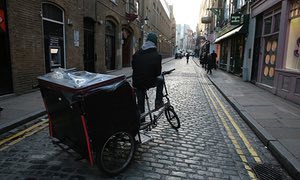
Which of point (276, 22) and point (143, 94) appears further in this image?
point (276, 22)

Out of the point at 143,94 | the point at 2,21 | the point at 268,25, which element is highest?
the point at 268,25

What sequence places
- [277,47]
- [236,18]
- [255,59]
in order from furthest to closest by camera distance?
[236,18] → [255,59] → [277,47]

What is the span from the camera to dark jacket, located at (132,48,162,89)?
488cm

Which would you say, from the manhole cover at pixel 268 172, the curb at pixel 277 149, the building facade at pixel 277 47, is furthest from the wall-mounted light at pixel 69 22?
the manhole cover at pixel 268 172

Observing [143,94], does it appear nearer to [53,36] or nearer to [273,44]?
A: [53,36]

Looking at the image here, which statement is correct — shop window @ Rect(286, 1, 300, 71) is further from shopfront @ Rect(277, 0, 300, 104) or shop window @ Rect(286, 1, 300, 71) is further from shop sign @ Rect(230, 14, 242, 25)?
shop sign @ Rect(230, 14, 242, 25)

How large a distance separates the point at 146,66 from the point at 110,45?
A: 15892mm

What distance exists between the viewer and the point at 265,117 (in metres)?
6.79

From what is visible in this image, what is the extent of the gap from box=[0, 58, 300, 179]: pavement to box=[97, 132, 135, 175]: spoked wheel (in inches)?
98.1

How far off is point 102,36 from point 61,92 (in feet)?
48.3

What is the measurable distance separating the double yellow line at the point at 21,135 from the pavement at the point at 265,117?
0.33 m

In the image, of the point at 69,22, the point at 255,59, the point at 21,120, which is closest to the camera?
the point at 21,120

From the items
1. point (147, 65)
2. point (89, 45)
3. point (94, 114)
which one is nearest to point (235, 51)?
point (89, 45)

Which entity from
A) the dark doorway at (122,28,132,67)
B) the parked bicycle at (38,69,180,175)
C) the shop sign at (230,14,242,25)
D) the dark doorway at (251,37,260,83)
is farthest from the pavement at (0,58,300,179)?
the dark doorway at (122,28,132,67)
